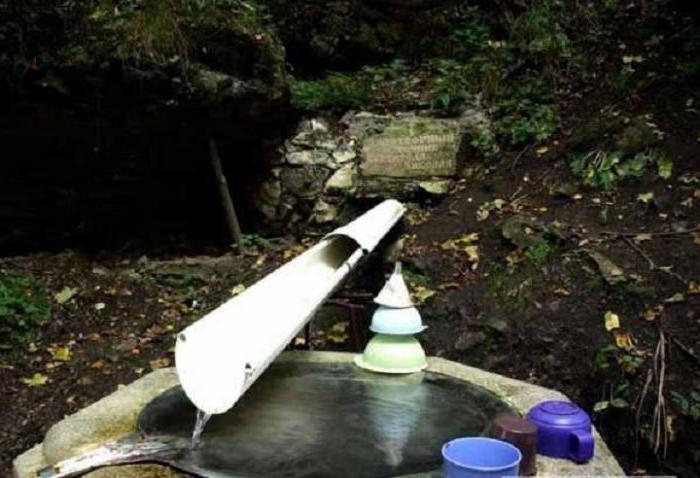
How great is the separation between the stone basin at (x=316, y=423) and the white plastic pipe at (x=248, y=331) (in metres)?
0.21

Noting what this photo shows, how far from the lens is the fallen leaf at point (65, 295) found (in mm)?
5261

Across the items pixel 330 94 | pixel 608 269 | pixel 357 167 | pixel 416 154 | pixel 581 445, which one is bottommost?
pixel 581 445

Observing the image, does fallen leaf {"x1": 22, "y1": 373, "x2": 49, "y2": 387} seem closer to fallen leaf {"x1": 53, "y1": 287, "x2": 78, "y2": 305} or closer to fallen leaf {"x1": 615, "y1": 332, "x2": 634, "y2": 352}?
fallen leaf {"x1": 53, "y1": 287, "x2": 78, "y2": 305}

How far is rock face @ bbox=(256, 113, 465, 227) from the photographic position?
20.4 feet

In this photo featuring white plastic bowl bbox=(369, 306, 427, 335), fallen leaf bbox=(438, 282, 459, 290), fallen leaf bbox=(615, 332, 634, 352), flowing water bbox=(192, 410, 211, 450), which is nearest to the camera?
flowing water bbox=(192, 410, 211, 450)

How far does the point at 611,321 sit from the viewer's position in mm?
4082

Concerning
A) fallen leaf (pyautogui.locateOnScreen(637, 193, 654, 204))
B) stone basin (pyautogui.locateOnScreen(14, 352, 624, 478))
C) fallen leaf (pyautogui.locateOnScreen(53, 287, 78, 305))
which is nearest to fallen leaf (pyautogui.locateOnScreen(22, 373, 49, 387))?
fallen leaf (pyautogui.locateOnScreen(53, 287, 78, 305))

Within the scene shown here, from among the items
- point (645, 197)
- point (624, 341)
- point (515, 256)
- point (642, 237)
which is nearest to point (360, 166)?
point (515, 256)

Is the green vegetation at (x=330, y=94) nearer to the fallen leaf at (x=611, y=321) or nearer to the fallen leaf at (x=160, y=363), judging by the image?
the fallen leaf at (x=160, y=363)

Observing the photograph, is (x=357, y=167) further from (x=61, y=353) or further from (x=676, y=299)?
(x=676, y=299)

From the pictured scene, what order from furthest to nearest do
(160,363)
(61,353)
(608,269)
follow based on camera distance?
(61,353), (160,363), (608,269)

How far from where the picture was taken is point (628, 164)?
5.36 meters

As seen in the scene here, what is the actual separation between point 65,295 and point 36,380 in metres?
0.99

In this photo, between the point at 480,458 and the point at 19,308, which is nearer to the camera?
the point at 480,458
